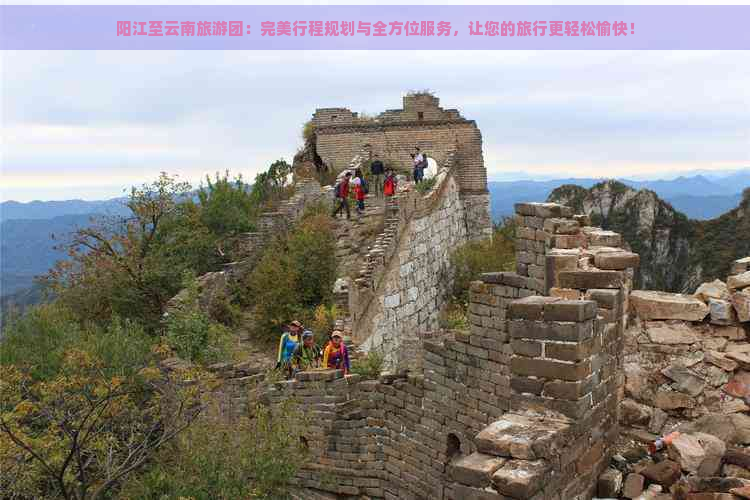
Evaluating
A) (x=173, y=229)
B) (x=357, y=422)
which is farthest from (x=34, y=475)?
(x=173, y=229)

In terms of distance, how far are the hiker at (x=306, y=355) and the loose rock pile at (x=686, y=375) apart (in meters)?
7.08

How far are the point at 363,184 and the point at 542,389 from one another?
1692 centimetres

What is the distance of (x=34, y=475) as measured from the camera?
10.1 m

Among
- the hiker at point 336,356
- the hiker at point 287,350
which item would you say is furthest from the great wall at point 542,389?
the hiker at point 336,356

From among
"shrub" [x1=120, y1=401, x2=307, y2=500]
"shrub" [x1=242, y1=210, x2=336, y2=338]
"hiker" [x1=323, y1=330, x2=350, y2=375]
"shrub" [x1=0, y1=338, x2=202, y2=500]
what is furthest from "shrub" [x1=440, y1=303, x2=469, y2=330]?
"shrub" [x1=0, y1=338, x2=202, y2=500]

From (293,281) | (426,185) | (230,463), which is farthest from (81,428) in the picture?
(426,185)

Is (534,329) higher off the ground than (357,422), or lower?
higher

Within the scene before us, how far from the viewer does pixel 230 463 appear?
951cm

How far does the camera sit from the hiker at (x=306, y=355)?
1244 cm

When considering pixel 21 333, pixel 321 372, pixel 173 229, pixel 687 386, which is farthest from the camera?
pixel 173 229

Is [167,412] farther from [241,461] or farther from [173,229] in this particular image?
[173,229]

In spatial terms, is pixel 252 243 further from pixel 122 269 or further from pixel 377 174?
pixel 377 174

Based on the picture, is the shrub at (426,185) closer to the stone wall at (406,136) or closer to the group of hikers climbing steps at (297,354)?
the stone wall at (406,136)

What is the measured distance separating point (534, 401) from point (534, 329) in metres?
0.51
